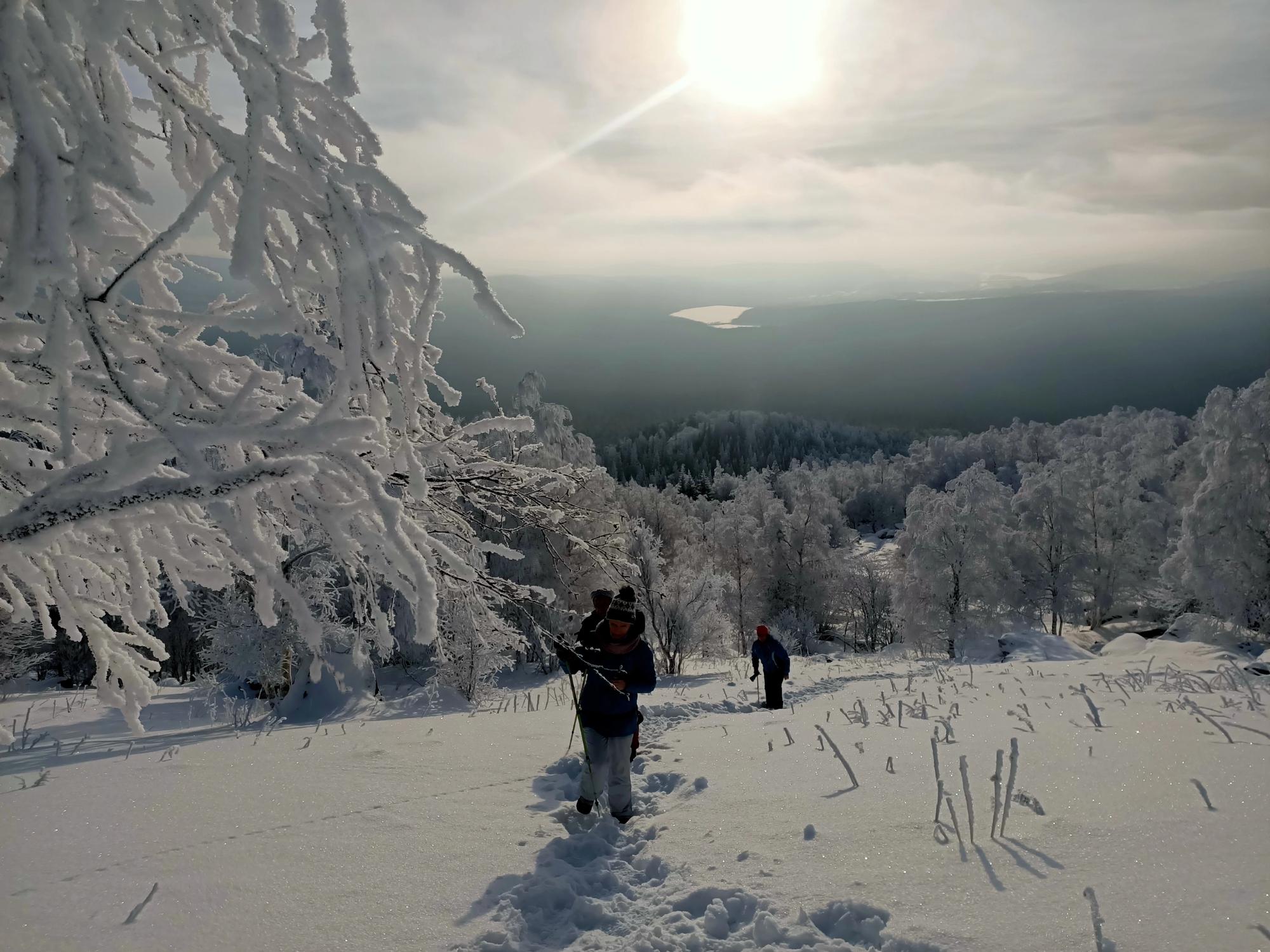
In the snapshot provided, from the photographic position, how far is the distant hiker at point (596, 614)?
5.29 metres

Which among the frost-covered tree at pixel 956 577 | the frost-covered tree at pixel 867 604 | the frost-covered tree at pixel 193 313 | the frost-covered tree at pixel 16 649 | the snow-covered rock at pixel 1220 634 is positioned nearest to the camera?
the frost-covered tree at pixel 193 313

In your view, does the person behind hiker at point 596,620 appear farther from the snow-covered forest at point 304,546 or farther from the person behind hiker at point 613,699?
the snow-covered forest at point 304,546

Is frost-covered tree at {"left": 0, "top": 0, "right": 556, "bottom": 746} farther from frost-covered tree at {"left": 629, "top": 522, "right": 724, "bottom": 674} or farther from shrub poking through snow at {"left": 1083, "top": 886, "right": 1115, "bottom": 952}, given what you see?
frost-covered tree at {"left": 629, "top": 522, "right": 724, "bottom": 674}

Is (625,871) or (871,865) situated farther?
(625,871)

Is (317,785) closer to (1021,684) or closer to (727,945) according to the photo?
(727,945)

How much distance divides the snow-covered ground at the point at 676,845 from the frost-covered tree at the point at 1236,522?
24.3 meters

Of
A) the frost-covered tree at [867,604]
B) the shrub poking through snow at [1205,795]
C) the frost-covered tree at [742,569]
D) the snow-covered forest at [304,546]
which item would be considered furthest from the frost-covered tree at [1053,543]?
the shrub poking through snow at [1205,795]

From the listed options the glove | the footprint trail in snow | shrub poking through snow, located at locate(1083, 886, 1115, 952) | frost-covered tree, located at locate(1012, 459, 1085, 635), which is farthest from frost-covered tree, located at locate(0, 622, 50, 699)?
frost-covered tree, located at locate(1012, 459, 1085, 635)

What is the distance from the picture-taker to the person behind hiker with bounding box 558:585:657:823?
14.8ft

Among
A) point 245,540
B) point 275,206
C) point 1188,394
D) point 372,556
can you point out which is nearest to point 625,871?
point 372,556

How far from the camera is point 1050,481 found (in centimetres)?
3809

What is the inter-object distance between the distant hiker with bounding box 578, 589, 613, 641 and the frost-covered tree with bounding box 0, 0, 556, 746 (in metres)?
2.85

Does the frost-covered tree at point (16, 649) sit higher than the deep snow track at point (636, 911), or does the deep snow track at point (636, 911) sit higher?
the deep snow track at point (636, 911)

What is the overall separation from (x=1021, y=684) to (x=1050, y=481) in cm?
3608
